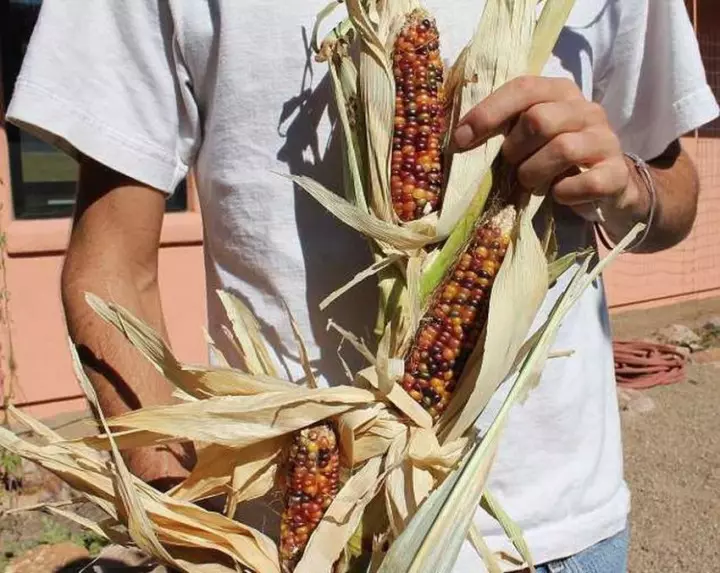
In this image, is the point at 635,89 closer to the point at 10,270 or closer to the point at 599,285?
the point at 599,285

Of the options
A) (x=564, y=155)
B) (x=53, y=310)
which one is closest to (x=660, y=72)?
(x=564, y=155)

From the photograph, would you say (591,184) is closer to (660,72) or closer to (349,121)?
(349,121)

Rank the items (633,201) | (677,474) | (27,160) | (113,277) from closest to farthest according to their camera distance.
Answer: (633,201)
(113,277)
(27,160)
(677,474)

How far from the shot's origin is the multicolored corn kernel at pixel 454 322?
42.6 inches

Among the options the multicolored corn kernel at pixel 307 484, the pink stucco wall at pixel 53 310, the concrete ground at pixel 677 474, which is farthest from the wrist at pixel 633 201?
the pink stucco wall at pixel 53 310

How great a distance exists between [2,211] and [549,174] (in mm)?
3645

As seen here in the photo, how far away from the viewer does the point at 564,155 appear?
3.52ft

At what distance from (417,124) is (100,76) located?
501 mm

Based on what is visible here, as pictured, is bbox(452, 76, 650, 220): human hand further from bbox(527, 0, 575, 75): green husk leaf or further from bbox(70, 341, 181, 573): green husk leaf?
bbox(70, 341, 181, 573): green husk leaf

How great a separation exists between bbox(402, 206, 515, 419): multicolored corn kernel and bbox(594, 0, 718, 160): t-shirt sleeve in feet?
1.55

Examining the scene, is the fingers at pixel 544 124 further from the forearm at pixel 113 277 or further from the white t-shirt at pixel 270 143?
the forearm at pixel 113 277

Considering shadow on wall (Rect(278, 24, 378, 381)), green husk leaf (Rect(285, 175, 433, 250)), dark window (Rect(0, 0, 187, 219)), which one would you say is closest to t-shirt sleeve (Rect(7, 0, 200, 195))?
shadow on wall (Rect(278, 24, 378, 381))

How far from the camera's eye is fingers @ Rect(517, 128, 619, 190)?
107cm

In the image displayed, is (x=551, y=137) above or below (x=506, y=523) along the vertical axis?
above
